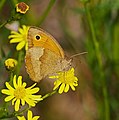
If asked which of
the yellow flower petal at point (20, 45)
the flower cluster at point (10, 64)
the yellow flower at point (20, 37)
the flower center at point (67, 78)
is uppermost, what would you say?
the yellow flower at point (20, 37)

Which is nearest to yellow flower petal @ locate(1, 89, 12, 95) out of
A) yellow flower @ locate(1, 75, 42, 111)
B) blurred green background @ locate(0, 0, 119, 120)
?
yellow flower @ locate(1, 75, 42, 111)

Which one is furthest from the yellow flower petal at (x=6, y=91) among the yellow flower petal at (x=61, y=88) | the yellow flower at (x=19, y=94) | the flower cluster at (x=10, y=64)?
the yellow flower petal at (x=61, y=88)

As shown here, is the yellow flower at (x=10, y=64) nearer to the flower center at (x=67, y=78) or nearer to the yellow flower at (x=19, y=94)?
the yellow flower at (x=19, y=94)

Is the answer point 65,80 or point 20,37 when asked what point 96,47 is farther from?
point 65,80

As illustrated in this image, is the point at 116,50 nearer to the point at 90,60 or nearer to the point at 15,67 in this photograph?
the point at 90,60

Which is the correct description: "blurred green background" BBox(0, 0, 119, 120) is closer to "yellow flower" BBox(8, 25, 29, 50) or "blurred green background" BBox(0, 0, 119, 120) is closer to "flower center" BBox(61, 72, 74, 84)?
"yellow flower" BBox(8, 25, 29, 50)

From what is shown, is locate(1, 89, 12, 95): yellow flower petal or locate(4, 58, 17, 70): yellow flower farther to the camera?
locate(4, 58, 17, 70): yellow flower

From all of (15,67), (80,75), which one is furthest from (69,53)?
(15,67)

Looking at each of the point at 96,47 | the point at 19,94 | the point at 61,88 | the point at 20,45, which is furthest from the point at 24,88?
the point at 96,47
